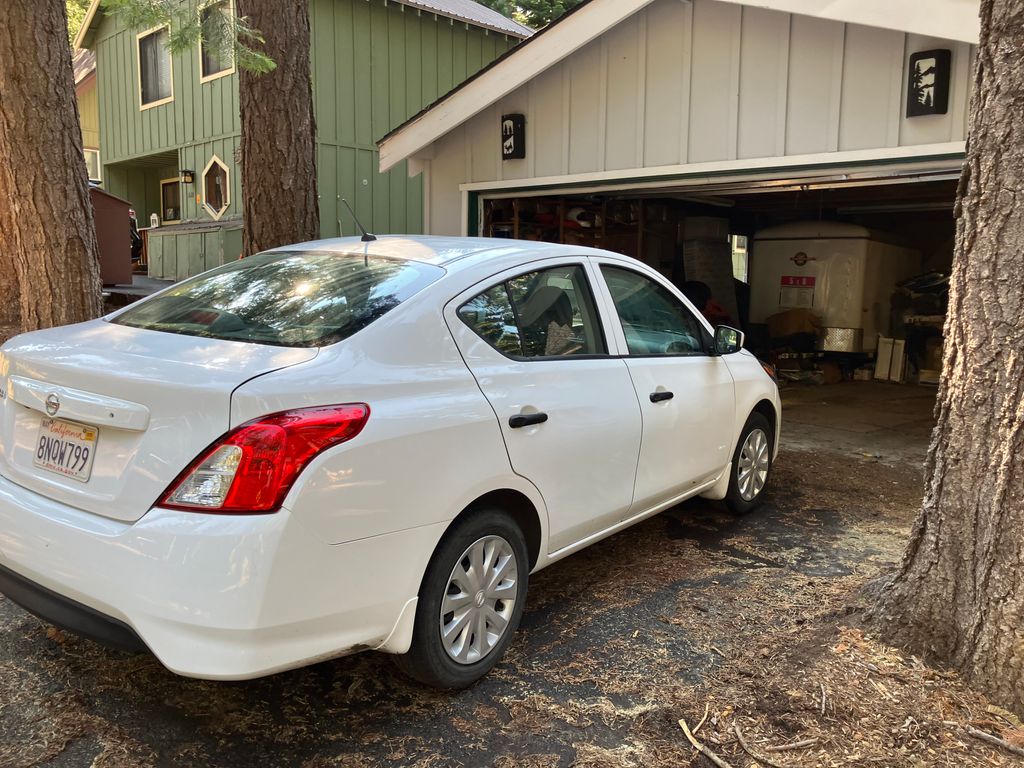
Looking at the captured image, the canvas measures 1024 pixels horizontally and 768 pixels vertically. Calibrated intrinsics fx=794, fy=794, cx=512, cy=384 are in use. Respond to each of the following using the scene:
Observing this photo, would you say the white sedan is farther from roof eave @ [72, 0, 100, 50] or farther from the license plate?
roof eave @ [72, 0, 100, 50]

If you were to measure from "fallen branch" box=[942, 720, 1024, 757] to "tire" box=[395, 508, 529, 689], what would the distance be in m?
1.56

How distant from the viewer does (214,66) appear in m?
13.4

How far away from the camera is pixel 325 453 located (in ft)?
7.56

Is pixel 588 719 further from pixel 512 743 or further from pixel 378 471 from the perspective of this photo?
pixel 378 471

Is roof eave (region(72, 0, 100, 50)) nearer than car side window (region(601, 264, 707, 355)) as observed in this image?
No

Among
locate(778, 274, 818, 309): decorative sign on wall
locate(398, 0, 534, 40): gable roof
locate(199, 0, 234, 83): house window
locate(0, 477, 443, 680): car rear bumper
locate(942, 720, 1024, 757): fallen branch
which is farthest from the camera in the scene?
locate(398, 0, 534, 40): gable roof

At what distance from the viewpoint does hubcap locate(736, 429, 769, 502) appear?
490cm

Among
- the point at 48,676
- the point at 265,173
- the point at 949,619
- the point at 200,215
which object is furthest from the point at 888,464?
the point at 200,215

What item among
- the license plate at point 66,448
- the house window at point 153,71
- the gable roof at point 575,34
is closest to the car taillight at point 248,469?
the license plate at point 66,448

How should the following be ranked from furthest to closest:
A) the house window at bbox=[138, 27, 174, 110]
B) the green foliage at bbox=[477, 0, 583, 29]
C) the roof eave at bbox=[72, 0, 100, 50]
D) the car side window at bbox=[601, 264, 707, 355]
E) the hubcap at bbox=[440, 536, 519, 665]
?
the green foliage at bbox=[477, 0, 583, 29]
the roof eave at bbox=[72, 0, 100, 50]
the house window at bbox=[138, 27, 174, 110]
the car side window at bbox=[601, 264, 707, 355]
the hubcap at bbox=[440, 536, 519, 665]

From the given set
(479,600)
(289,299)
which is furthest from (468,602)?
(289,299)

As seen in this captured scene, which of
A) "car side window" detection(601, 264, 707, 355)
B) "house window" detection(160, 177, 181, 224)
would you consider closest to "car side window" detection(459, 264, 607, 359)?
"car side window" detection(601, 264, 707, 355)

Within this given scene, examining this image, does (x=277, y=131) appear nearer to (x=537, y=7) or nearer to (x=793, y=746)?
(x=793, y=746)

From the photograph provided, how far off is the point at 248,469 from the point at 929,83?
5514 millimetres
